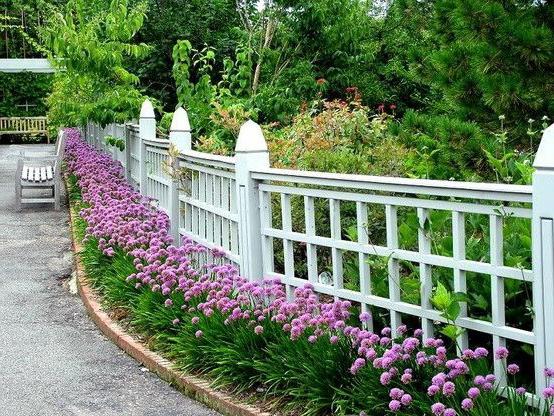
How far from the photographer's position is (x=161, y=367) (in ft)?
21.0

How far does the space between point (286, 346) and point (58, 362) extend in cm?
217

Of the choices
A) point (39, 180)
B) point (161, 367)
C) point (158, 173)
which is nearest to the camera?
point (161, 367)

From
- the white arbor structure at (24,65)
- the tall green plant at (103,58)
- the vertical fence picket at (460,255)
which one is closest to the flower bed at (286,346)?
the vertical fence picket at (460,255)

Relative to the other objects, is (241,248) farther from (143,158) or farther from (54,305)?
(143,158)

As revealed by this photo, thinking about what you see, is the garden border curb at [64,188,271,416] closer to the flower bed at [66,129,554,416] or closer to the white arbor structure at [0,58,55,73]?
the flower bed at [66,129,554,416]

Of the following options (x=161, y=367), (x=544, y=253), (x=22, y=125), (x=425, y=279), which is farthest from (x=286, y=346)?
(x=22, y=125)

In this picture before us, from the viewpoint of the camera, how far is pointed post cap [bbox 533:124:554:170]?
4.15m

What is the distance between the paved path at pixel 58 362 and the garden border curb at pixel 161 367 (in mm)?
52

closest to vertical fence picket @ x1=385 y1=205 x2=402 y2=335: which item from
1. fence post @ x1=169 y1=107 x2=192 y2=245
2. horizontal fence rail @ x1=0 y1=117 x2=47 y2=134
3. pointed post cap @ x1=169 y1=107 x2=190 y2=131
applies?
fence post @ x1=169 y1=107 x2=192 y2=245

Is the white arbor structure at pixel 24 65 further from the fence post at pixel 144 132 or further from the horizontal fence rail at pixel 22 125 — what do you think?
the fence post at pixel 144 132

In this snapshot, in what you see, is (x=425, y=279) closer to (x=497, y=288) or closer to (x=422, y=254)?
(x=422, y=254)

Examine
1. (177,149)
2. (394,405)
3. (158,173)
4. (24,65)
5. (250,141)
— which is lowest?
(394,405)

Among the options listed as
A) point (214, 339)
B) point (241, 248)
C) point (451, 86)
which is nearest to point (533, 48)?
point (451, 86)

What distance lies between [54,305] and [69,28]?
6.65m
